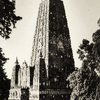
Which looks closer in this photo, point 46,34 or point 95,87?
point 95,87

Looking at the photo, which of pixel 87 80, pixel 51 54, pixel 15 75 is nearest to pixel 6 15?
pixel 87 80

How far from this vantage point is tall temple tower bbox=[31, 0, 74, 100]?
42.7m

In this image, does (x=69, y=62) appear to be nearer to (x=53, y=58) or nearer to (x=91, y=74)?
(x=53, y=58)

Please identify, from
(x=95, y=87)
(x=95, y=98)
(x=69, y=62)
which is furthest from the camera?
(x=69, y=62)

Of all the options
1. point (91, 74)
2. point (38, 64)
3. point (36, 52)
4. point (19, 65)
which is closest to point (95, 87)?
point (91, 74)

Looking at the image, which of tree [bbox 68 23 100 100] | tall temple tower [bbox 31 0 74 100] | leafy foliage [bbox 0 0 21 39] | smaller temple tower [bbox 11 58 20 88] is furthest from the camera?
smaller temple tower [bbox 11 58 20 88]

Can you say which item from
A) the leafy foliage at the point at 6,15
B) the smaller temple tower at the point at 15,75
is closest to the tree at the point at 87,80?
the leafy foliage at the point at 6,15

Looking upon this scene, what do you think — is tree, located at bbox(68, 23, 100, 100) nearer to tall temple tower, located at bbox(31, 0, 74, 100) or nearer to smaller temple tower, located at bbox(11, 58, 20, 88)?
tall temple tower, located at bbox(31, 0, 74, 100)

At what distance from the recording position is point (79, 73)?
23922 mm

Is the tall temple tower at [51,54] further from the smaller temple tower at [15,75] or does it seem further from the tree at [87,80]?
the tree at [87,80]

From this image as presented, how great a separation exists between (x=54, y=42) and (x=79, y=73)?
72.0 feet

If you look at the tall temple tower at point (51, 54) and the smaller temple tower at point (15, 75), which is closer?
the tall temple tower at point (51, 54)

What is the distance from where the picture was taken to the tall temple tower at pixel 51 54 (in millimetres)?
42719

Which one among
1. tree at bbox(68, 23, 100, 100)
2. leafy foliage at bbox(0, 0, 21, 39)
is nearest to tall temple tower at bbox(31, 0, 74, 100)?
tree at bbox(68, 23, 100, 100)
